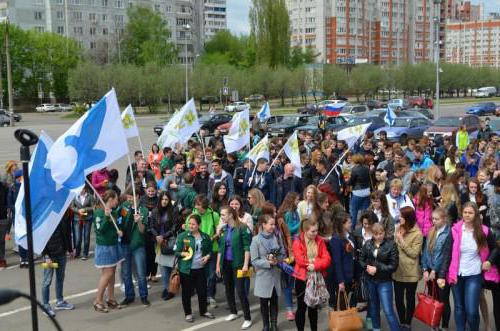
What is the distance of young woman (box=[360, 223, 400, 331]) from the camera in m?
6.39

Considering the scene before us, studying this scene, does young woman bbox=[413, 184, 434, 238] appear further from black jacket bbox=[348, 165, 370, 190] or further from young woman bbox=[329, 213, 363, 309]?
black jacket bbox=[348, 165, 370, 190]

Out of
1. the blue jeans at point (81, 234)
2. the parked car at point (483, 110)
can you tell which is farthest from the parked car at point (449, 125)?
the parked car at point (483, 110)

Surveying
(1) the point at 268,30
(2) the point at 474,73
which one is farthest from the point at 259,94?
(2) the point at 474,73

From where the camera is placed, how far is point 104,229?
765 centimetres

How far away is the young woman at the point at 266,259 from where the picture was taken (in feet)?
22.2

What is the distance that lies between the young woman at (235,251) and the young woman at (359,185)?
4101mm

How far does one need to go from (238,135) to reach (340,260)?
7910mm

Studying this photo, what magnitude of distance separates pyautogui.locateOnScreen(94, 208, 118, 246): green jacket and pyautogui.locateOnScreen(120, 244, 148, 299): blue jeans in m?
0.27

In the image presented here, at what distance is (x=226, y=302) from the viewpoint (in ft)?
27.2

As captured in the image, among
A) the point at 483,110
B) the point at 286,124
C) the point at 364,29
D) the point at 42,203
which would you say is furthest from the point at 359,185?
the point at 364,29

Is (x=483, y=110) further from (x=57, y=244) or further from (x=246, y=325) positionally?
(x=57, y=244)

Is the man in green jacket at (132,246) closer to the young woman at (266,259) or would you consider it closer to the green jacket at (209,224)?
the green jacket at (209,224)

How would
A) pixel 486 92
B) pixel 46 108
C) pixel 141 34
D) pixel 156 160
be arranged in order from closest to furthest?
pixel 156 160 < pixel 46 108 < pixel 486 92 < pixel 141 34

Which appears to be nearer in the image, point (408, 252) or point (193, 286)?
point (408, 252)
